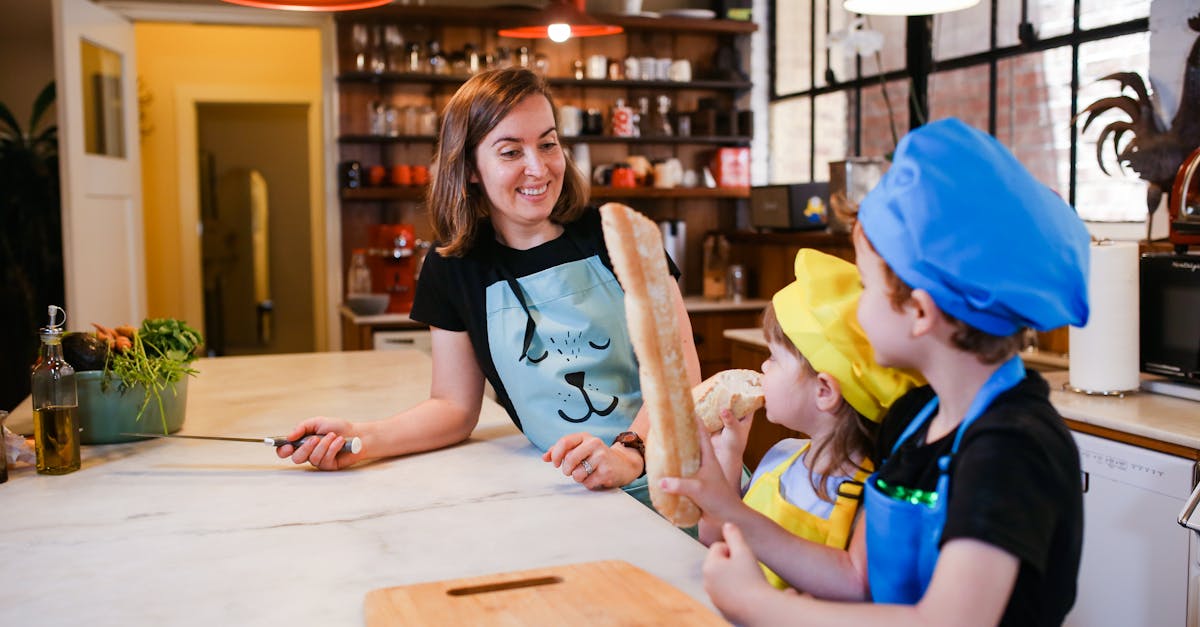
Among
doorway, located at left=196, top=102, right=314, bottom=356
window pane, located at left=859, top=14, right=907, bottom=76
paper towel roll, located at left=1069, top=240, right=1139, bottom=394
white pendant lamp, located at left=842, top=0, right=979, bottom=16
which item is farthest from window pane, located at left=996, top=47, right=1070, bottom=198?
doorway, located at left=196, top=102, right=314, bottom=356

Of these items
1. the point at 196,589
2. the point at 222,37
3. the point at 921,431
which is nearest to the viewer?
the point at 921,431

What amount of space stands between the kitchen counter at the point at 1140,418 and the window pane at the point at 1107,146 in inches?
37.7

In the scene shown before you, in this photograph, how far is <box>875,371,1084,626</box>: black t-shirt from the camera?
822 mm

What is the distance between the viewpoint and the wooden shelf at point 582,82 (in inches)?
204

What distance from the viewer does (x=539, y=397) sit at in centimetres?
182

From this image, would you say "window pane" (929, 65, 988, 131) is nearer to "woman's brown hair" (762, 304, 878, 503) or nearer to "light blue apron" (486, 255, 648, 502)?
"light blue apron" (486, 255, 648, 502)

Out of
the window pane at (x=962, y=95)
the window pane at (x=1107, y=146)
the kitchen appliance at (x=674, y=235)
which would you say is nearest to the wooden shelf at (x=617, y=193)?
the kitchen appliance at (x=674, y=235)

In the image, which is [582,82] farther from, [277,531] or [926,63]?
[277,531]

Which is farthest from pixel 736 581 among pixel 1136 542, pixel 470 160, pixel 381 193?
pixel 381 193

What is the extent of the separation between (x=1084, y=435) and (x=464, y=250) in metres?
1.50

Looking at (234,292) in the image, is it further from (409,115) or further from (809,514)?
(809,514)

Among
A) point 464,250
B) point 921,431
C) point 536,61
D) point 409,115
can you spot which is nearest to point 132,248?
point 409,115

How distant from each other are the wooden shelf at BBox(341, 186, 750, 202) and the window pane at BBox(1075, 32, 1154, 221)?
2303 mm

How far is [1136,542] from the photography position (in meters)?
2.26
